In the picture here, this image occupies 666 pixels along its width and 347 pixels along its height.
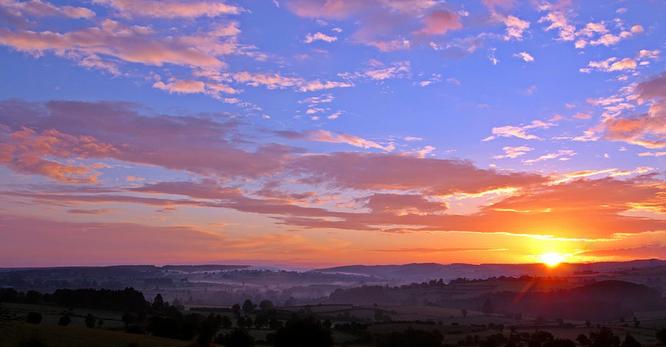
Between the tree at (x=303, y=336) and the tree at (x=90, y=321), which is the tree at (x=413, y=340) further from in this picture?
the tree at (x=90, y=321)

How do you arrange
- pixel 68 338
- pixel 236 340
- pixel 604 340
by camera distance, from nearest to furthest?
pixel 68 338
pixel 236 340
pixel 604 340

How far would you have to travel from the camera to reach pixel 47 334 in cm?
7369

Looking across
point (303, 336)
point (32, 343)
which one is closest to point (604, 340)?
point (303, 336)

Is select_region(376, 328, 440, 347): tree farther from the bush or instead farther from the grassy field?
the bush

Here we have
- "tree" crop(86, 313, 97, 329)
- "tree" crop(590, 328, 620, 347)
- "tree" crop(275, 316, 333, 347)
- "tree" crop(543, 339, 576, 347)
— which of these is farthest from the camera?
"tree" crop(86, 313, 97, 329)

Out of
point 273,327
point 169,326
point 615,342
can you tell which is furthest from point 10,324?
point 615,342

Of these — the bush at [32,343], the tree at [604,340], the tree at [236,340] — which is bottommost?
the tree at [604,340]

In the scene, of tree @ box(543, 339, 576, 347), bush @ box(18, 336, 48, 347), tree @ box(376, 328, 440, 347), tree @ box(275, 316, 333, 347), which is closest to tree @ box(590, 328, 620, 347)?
tree @ box(543, 339, 576, 347)

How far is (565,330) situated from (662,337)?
48.5 m

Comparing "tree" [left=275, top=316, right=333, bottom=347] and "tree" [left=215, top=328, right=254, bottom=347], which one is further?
"tree" [left=215, top=328, right=254, bottom=347]

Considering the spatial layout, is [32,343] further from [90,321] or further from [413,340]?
[413,340]

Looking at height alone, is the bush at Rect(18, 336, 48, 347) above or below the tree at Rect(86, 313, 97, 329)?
above

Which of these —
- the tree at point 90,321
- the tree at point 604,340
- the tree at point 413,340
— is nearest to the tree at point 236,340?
the tree at point 413,340

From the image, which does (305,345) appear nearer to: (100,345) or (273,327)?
(100,345)
